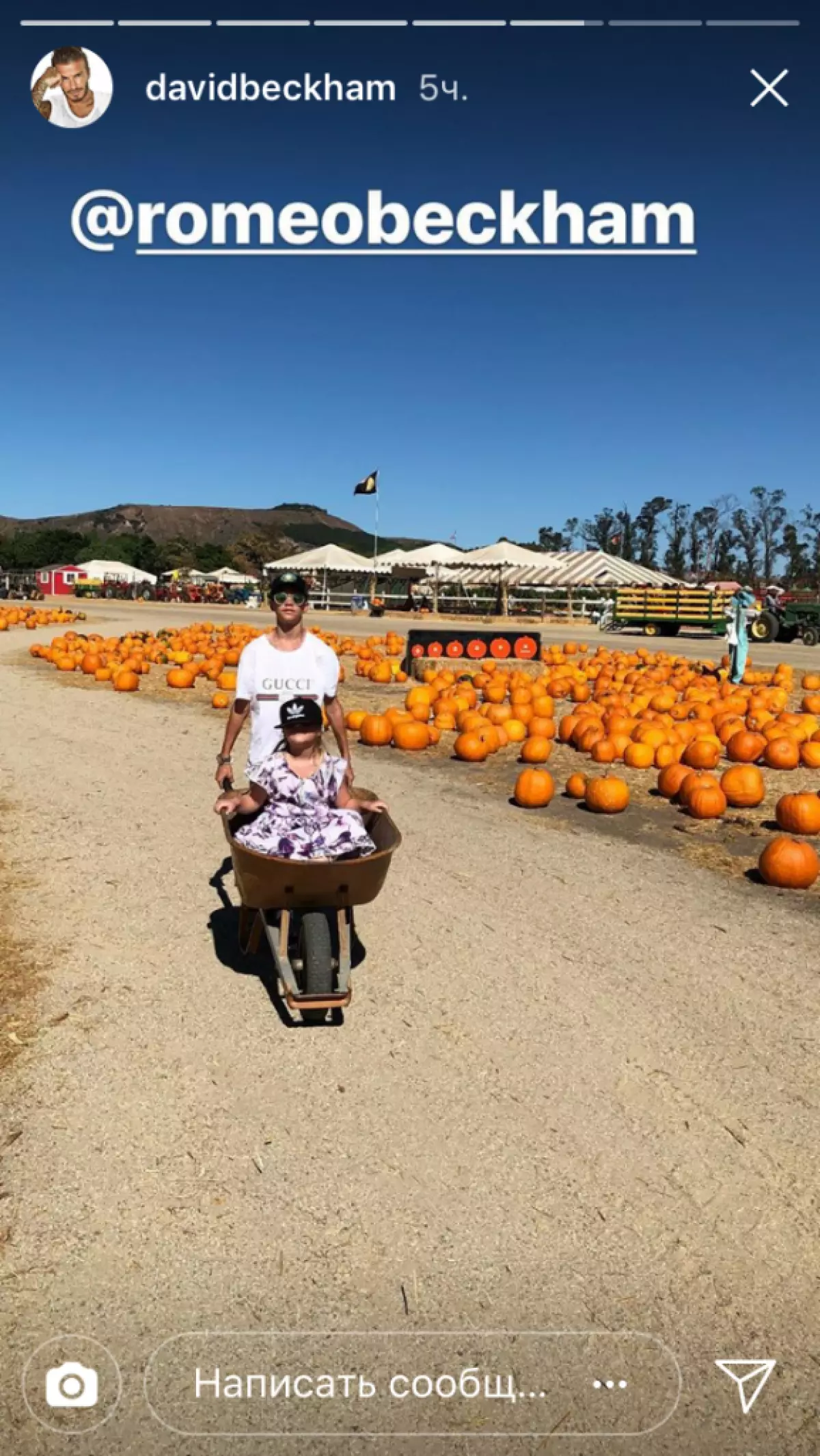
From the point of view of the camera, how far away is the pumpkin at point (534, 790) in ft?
30.8

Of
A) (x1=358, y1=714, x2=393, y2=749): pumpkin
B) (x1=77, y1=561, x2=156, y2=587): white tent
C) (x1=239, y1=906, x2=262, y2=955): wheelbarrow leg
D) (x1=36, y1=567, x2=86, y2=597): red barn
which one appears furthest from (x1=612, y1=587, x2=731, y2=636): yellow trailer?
(x1=77, y1=561, x2=156, y2=587): white tent

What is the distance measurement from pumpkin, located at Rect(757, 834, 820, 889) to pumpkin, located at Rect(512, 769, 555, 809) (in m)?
2.62

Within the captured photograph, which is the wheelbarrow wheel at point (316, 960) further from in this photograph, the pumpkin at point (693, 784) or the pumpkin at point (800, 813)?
the pumpkin at point (693, 784)

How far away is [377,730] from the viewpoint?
1241cm

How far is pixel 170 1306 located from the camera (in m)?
2.98

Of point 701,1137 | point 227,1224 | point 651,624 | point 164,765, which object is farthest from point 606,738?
point 651,624

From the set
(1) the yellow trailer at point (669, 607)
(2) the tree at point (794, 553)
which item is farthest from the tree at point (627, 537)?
(1) the yellow trailer at point (669, 607)

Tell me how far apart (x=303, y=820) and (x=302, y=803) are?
98mm

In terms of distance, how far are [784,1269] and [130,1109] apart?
2.35m

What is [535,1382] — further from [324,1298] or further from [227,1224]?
[227,1224]

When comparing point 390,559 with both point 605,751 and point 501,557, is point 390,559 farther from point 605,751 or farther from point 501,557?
point 605,751

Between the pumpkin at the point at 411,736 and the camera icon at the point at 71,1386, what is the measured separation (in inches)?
373

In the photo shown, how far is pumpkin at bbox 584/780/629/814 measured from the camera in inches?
363

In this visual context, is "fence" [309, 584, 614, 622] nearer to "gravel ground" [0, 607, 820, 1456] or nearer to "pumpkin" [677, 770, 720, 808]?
"pumpkin" [677, 770, 720, 808]
